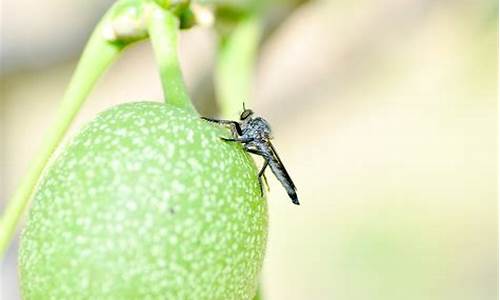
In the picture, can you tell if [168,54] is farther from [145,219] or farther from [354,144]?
[354,144]

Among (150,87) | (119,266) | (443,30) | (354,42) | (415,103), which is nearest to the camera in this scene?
(119,266)

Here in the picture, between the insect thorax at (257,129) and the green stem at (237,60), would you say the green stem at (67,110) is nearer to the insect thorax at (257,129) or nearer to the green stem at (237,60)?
the insect thorax at (257,129)

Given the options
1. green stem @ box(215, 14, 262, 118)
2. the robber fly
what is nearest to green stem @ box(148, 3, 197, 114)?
the robber fly

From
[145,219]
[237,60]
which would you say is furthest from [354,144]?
[145,219]

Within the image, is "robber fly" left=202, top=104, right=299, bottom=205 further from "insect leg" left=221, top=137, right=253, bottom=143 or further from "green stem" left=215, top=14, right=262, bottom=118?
"green stem" left=215, top=14, right=262, bottom=118

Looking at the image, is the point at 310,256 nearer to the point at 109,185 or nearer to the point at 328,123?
the point at 328,123

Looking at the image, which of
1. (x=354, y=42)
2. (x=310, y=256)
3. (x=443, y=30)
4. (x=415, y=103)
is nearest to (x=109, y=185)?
(x=354, y=42)

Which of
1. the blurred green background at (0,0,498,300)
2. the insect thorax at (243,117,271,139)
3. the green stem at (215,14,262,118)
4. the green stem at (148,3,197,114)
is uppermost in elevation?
the green stem at (148,3,197,114)
